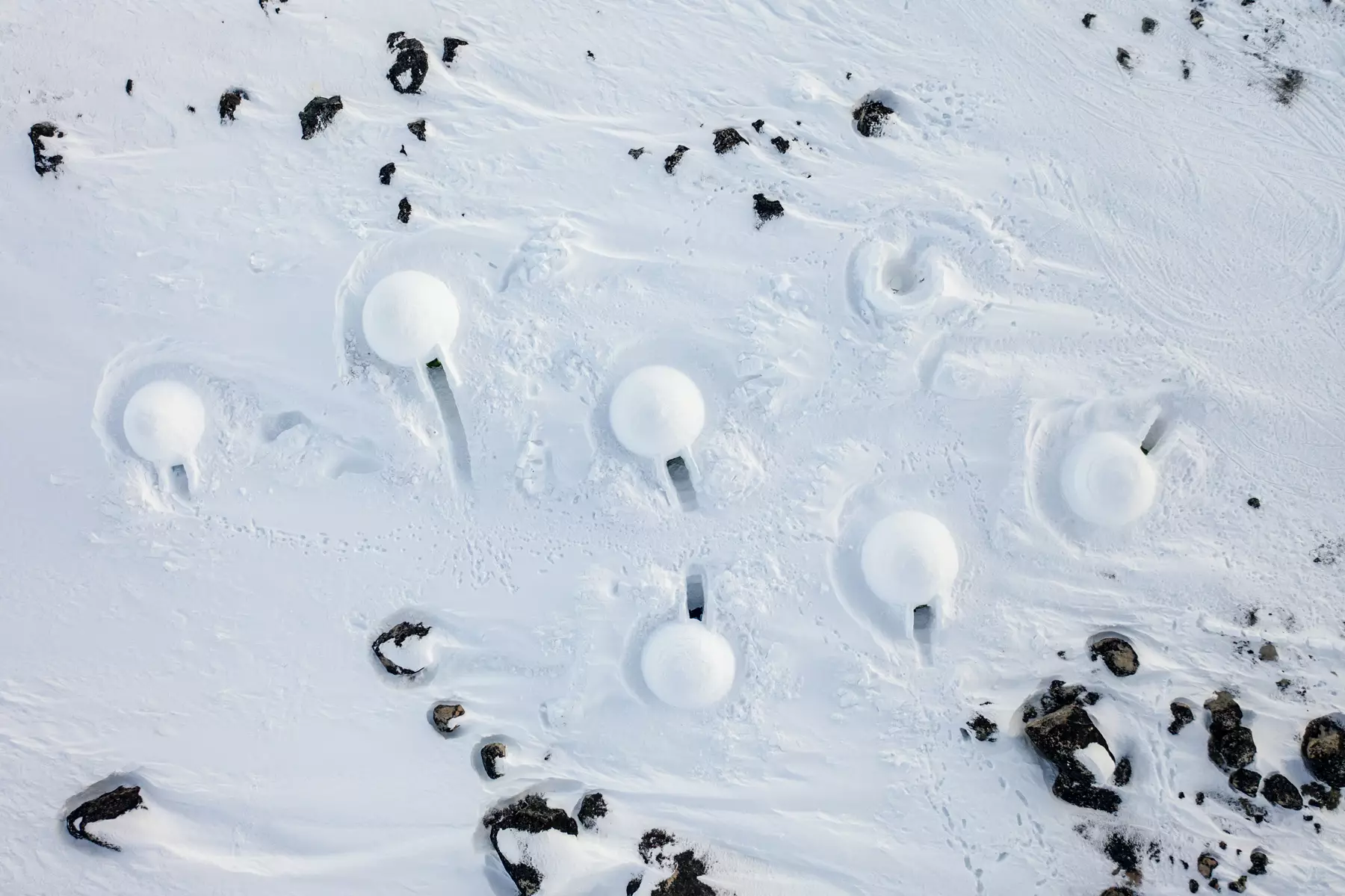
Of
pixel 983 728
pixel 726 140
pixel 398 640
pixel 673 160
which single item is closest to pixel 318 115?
pixel 673 160

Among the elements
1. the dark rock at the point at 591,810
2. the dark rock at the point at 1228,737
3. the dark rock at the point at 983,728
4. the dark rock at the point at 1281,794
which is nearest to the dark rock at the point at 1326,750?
the dark rock at the point at 1281,794

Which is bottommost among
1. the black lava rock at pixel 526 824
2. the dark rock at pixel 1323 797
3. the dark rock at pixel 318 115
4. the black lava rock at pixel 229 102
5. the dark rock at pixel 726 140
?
the black lava rock at pixel 526 824

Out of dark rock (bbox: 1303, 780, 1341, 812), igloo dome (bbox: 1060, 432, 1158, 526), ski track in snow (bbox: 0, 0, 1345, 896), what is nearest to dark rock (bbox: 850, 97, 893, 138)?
ski track in snow (bbox: 0, 0, 1345, 896)

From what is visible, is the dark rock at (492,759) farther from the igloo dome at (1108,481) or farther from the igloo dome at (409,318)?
the igloo dome at (1108,481)

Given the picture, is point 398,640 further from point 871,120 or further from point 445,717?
point 871,120

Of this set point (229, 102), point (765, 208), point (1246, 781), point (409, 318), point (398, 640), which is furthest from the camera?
point (229, 102)

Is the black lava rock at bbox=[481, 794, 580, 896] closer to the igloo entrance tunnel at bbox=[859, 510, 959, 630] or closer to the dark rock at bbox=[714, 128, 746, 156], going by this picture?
the igloo entrance tunnel at bbox=[859, 510, 959, 630]
